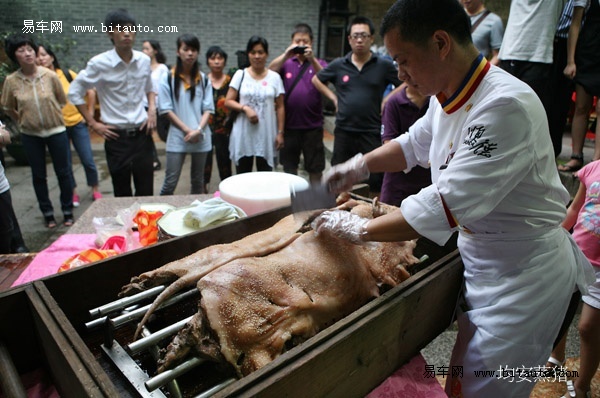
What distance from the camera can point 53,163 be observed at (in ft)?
19.1

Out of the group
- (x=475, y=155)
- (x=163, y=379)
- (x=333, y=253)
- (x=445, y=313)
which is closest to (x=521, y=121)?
(x=475, y=155)

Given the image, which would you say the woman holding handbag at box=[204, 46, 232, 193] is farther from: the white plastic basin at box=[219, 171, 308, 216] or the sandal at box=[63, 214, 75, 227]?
the white plastic basin at box=[219, 171, 308, 216]

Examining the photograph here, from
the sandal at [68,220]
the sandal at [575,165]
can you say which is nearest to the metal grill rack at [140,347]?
the sandal at [575,165]

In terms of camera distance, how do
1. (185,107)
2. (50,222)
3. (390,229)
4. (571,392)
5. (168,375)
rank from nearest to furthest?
(168,375) → (390,229) → (571,392) → (185,107) → (50,222)

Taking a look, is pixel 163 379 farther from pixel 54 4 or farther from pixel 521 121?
pixel 54 4

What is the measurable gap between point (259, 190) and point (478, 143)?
2.01m

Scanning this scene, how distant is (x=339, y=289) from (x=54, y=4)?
563 inches

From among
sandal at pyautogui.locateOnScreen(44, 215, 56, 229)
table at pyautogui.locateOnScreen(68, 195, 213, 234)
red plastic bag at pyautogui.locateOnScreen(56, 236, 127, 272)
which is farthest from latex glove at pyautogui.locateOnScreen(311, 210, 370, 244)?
sandal at pyautogui.locateOnScreen(44, 215, 56, 229)

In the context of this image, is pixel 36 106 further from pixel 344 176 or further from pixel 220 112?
pixel 344 176

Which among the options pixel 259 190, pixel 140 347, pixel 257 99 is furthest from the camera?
pixel 257 99

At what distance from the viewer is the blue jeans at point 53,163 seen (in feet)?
18.5

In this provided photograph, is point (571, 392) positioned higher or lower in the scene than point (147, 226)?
lower

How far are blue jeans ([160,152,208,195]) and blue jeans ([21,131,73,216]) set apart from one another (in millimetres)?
1703

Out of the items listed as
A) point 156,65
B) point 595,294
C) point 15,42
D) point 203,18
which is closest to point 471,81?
point 595,294
